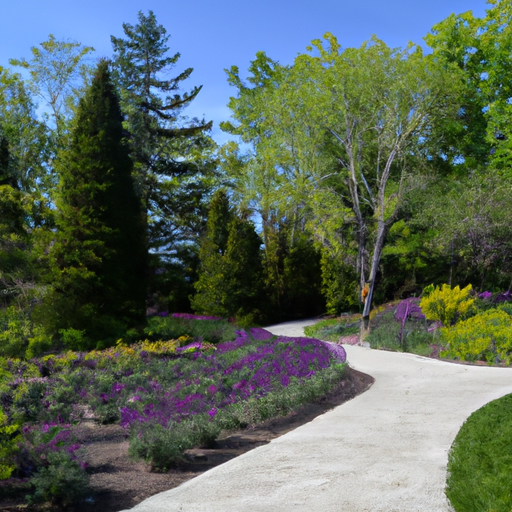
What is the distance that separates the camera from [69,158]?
1396 centimetres

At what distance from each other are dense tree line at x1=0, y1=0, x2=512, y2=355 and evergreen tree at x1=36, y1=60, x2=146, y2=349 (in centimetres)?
4

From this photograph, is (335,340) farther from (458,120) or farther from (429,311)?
(458,120)

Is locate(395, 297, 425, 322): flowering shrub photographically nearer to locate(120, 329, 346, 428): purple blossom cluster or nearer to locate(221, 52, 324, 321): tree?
locate(120, 329, 346, 428): purple blossom cluster

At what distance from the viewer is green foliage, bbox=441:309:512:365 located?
10.7 meters

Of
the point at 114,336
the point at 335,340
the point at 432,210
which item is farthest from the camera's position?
the point at 432,210

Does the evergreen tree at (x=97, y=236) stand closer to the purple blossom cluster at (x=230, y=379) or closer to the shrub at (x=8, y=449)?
the purple blossom cluster at (x=230, y=379)

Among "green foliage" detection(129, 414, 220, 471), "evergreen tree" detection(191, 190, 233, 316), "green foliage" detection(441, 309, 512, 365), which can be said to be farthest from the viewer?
"evergreen tree" detection(191, 190, 233, 316)

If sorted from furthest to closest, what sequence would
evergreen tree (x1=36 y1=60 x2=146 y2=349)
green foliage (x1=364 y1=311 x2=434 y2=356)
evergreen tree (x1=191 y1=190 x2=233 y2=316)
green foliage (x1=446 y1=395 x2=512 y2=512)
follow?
1. evergreen tree (x1=191 y1=190 x2=233 y2=316)
2. evergreen tree (x1=36 y1=60 x2=146 y2=349)
3. green foliage (x1=364 y1=311 x2=434 y2=356)
4. green foliage (x1=446 y1=395 x2=512 y2=512)

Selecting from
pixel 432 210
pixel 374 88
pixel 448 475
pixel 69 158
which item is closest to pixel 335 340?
pixel 432 210

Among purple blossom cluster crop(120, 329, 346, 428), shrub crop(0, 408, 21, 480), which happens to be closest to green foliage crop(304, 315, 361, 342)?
purple blossom cluster crop(120, 329, 346, 428)

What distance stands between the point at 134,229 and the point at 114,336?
2.96 metres

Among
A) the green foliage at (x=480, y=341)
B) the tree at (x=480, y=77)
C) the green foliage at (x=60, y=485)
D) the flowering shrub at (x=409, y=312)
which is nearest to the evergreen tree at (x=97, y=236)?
the flowering shrub at (x=409, y=312)

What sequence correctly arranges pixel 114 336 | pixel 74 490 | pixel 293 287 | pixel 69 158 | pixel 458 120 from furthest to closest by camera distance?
pixel 458 120
pixel 293 287
pixel 69 158
pixel 114 336
pixel 74 490

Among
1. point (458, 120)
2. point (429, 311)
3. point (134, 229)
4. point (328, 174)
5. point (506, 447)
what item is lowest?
point (506, 447)
